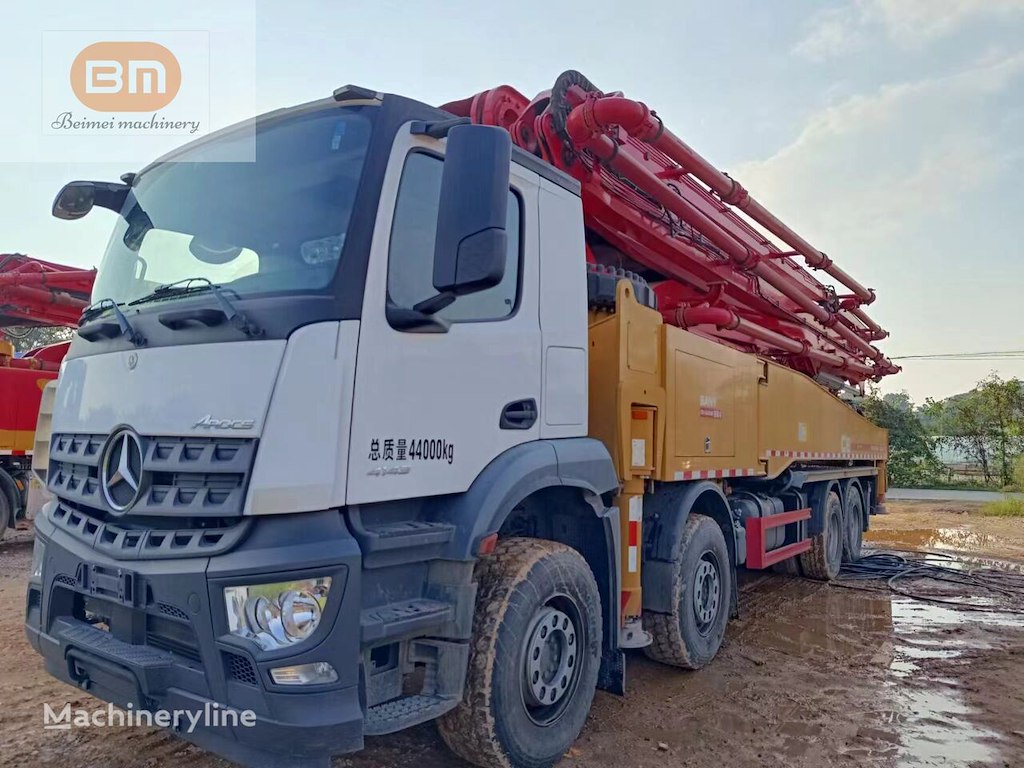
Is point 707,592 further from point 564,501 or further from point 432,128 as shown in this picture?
point 432,128

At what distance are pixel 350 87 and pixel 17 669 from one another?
3.99 meters

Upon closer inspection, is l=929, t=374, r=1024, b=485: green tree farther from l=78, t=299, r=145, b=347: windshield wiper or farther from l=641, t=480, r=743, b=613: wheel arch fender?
l=78, t=299, r=145, b=347: windshield wiper

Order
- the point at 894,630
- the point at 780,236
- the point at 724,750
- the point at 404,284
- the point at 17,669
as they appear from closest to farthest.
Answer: the point at 404,284, the point at 724,750, the point at 17,669, the point at 894,630, the point at 780,236

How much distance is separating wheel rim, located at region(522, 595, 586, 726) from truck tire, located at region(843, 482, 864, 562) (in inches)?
266

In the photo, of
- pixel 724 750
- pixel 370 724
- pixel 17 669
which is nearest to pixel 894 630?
pixel 724 750

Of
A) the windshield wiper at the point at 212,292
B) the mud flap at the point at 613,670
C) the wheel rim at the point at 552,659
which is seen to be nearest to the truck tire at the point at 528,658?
the wheel rim at the point at 552,659

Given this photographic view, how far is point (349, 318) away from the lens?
2.50 meters

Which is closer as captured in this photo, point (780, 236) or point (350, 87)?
point (350, 87)

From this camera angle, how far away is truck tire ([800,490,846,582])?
313 inches

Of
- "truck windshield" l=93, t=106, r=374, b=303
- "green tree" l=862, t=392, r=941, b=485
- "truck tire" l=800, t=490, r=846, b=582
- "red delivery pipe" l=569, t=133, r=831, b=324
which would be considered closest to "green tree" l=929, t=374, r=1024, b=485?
"green tree" l=862, t=392, r=941, b=485

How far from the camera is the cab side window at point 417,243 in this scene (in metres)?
2.70

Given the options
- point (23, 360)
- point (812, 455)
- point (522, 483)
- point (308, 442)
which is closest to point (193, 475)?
point (308, 442)

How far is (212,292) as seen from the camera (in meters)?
2.67

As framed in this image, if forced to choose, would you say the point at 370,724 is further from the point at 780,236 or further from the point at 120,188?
the point at 780,236
